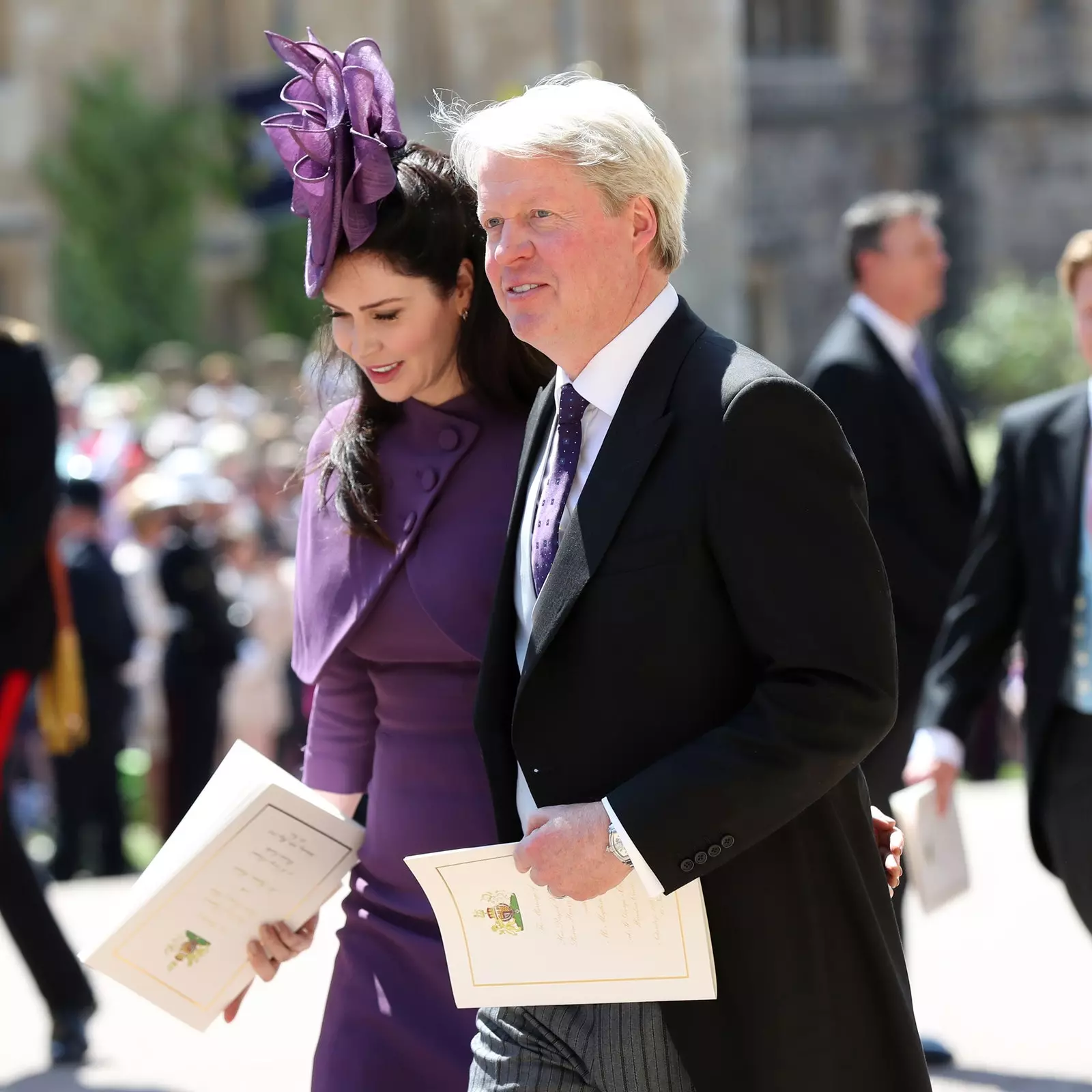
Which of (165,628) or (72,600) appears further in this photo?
(165,628)

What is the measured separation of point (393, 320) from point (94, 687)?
5847 mm

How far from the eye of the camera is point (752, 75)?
86.7ft

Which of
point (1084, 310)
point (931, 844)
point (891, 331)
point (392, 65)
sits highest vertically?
point (392, 65)

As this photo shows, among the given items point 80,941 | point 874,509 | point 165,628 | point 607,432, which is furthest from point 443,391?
point 165,628

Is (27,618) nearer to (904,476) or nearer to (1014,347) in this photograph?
(904,476)

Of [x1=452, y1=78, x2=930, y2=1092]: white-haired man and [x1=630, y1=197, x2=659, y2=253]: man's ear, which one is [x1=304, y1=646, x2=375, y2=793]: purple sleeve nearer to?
[x1=452, y1=78, x2=930, y2=1092]: white-haired man

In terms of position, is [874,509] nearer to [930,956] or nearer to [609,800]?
[930,956]

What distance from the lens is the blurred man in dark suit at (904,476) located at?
18.3ft

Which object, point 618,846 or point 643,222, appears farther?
point 643,222

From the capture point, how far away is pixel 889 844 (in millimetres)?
2732

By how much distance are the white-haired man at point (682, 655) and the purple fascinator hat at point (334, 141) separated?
53 cm

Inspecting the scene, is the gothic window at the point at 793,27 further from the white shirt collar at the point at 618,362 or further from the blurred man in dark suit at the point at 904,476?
the white shirt collar at the point at 618,362

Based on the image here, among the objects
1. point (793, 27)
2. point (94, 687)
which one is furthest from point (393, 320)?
point (793, 27)

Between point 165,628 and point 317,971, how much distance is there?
3.20 m
